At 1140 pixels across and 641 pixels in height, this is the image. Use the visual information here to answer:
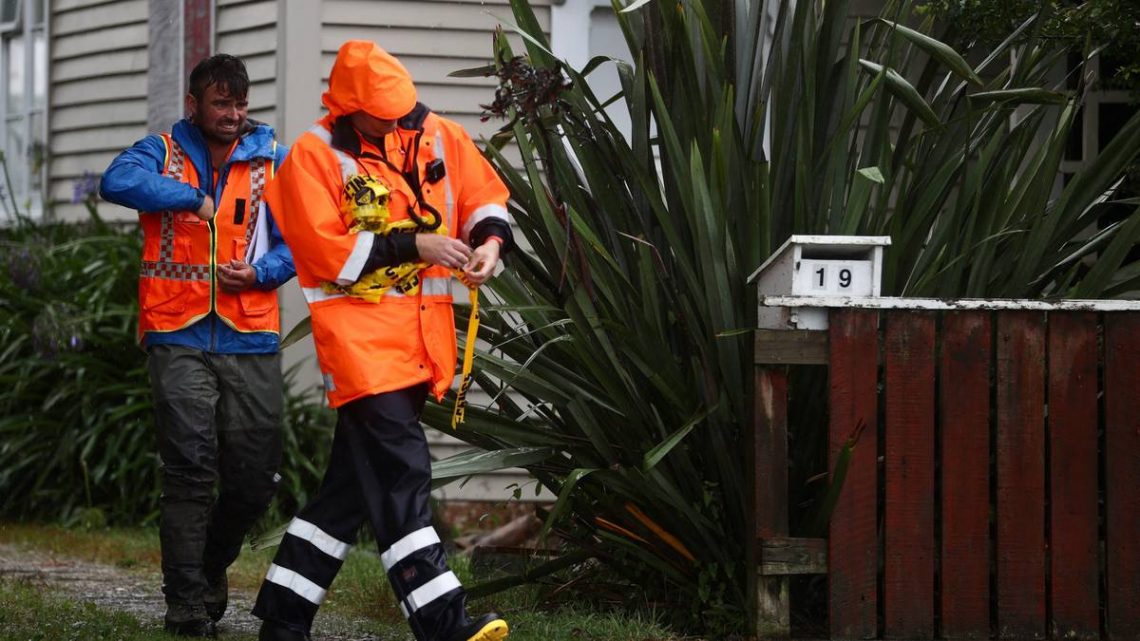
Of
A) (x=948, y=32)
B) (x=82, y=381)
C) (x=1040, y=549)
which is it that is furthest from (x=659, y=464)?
(x=82, y=381)

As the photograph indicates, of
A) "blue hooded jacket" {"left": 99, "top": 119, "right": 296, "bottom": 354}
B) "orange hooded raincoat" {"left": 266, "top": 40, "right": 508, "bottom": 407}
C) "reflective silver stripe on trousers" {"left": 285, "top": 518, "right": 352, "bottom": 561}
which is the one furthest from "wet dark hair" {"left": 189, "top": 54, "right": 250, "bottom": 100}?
"reflective silver stripe on trousers" {"left": 285, "top": 518, "right": 352, "bottom": 561}

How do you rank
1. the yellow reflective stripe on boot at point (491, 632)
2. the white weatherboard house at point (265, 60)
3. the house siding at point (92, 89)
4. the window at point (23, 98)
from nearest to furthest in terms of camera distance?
the yellow reflective stripe on boot at point (491, 632)
the white weatherboard house at point (265, 60)
the house siding at point (92, 89)
the window at point (23, 98)

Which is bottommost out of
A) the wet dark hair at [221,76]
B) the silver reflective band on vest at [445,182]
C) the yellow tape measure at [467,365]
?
the yellow tape measure at [467,365]

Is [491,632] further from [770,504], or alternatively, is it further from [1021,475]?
[1021,475]

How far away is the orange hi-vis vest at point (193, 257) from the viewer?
504 cm

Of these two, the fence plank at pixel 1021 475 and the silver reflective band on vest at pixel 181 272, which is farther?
the silver reflective band on vest at pixel 181 272

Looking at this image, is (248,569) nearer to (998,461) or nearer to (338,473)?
(338,473)

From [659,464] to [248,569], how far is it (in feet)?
9.18

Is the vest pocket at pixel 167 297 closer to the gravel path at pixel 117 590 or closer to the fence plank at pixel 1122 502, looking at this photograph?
the gravel path at pixel 117 590

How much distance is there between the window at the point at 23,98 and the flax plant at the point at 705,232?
6217mm

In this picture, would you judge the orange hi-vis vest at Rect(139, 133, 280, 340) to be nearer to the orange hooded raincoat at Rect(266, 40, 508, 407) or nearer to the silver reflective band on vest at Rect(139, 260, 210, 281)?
the silver reflective band on vest at Rect(139, 260, 210, 281)

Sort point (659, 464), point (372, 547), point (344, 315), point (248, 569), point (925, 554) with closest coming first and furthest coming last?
1. point (344, 315)
2. point (925, 554)
3. point (659, 464)
4. point (248, 569)
5. point (372, 547)

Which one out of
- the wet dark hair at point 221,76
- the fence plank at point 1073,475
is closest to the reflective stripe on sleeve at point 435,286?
the wet dark hair at point 221,76

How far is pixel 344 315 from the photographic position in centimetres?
422
